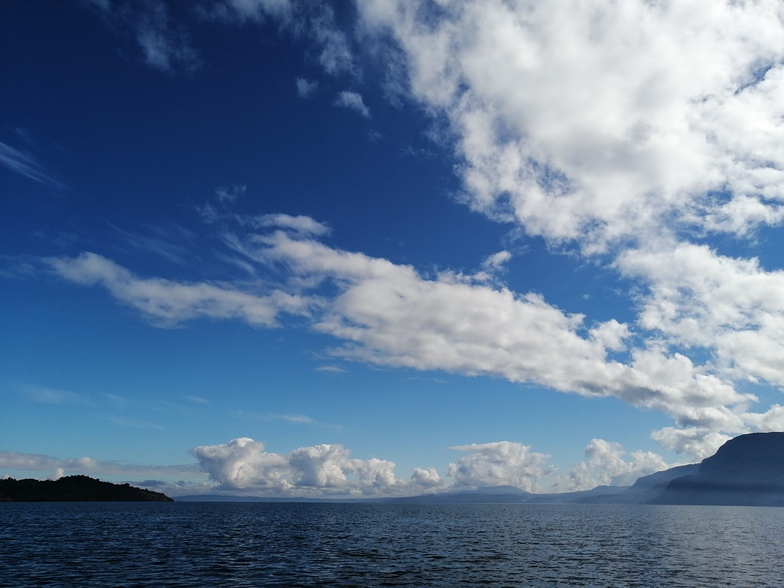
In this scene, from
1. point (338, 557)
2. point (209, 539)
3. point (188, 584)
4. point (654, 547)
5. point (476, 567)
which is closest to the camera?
point (188, 584)

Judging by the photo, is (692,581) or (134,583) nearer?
(134,583)

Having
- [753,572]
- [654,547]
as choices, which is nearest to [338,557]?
[753,572]

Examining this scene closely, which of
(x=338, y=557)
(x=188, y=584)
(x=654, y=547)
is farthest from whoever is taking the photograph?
(x=654, y=547)

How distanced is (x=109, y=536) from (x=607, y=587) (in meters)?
100

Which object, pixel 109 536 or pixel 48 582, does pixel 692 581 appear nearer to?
pixel 48 582

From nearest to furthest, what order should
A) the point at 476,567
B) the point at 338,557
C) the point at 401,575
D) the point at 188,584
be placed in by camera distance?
the point at 188,584 < the point at 401,575 < the point at 476,567 < the point at 338,557

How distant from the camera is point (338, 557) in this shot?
7394 centimetres

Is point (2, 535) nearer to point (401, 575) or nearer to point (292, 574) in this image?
point (292, 574)

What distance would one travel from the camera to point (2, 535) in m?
106

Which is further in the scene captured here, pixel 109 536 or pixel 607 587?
pixel 109 536

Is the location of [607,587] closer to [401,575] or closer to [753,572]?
[401,575]

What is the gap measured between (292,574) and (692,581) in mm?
45044

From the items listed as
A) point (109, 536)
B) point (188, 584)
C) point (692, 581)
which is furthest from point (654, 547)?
point (109, 536)

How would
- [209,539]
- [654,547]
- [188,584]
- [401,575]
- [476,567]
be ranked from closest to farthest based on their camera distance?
[188,584] → [401,575] → [476,567] → [654,547] → [209,539]
